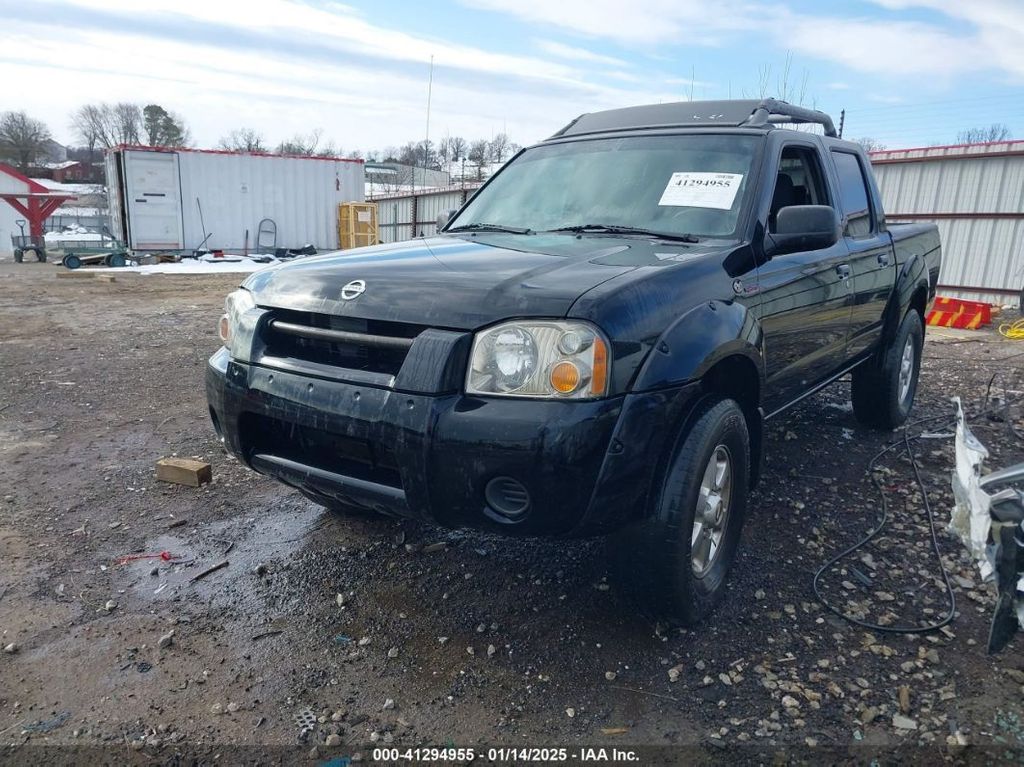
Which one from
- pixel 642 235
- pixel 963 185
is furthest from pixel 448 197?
pixel 642 235

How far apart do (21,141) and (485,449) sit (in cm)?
7478

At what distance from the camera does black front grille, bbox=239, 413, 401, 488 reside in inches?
95.7

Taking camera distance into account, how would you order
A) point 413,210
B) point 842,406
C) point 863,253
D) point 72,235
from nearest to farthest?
point 863,253 < point 842,406 < point 413,210 < point 72,235

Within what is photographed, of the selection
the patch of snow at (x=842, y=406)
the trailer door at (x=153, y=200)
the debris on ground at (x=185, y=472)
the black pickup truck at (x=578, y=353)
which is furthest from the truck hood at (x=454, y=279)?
the trailer door at (x=153, y=200)

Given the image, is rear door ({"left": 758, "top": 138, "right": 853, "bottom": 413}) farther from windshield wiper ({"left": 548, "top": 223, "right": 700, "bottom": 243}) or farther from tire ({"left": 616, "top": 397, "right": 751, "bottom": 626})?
tire ({"left": 616, "top": 397, "right": 751, "bottom": 626})

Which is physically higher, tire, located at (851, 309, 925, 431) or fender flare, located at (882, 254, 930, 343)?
fender flare, located at (882, 254, 930, 343)

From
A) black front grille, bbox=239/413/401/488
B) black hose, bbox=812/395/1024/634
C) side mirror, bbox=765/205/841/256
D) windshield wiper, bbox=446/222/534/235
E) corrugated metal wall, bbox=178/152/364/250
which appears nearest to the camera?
black front grille, bbox=239/413/401/488

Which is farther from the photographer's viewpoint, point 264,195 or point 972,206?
point 264,195

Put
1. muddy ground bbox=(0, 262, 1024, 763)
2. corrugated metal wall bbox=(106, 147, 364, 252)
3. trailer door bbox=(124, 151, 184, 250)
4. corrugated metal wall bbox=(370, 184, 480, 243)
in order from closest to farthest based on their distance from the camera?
muddy ground bbox=(0, 262, 1024, 763)
trailer door bbox=(124, 151, 184, 250)
corrugated metal wall bbox=(106, 147, 364, 252)
corrugated metal wall bbox=(370, 184, 480, 243)

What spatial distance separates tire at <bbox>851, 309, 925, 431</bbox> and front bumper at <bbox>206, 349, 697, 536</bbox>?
3.01 metres

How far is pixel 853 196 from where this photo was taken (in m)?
4.45

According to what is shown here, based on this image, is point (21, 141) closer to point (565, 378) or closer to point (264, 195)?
point (264, 195)

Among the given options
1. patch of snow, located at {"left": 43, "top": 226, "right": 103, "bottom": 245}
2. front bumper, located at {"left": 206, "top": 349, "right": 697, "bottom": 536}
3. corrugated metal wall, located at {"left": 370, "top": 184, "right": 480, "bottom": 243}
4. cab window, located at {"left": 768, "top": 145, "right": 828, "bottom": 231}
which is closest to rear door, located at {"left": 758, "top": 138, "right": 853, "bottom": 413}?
cab window, located at {"left": 768, "top": 145, "right": 828, "bottom": 231}

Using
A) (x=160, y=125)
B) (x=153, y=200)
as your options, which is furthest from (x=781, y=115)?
(x=160, y=125)
